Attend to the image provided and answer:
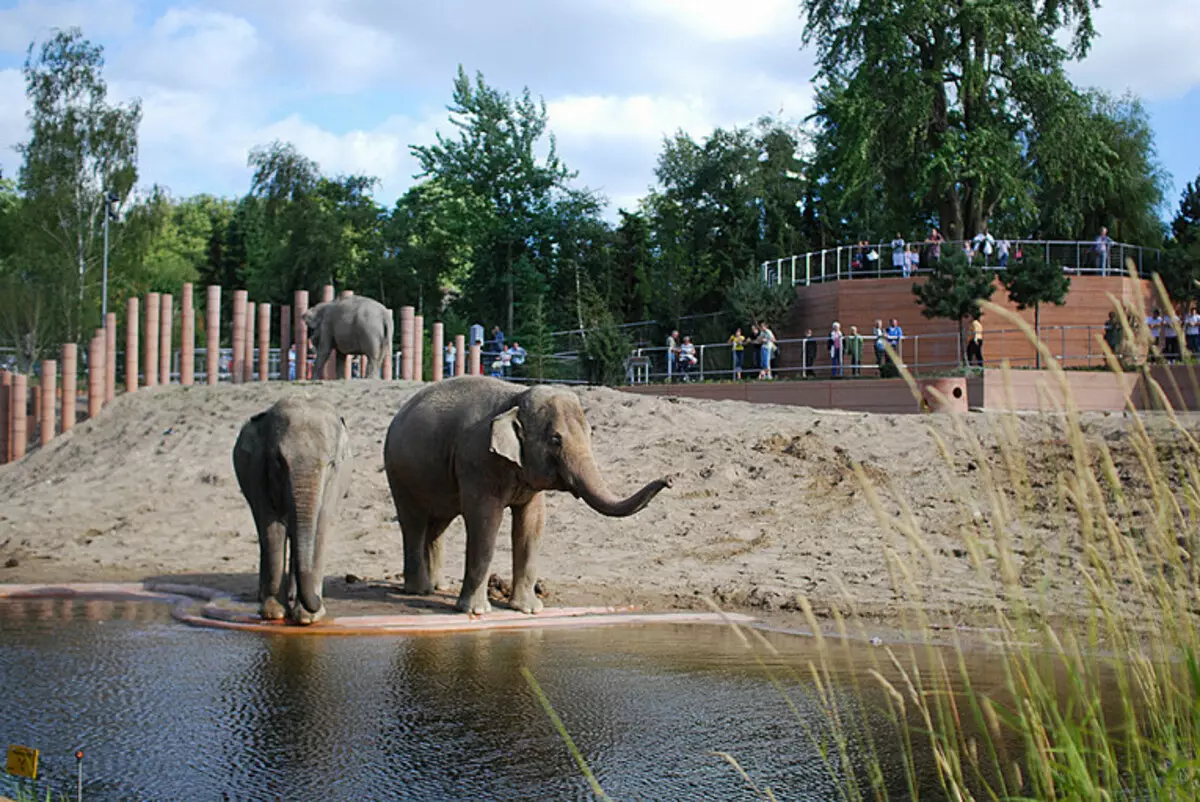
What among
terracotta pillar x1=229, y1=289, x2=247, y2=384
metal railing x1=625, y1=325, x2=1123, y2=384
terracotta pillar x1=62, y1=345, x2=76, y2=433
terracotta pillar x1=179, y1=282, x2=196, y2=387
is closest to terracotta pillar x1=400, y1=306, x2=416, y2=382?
terracotta pillar x1=229, y1=289, x2=247, y2=384

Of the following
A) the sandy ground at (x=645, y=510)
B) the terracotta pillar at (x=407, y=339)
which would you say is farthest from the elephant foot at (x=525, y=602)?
the terracotta pillar at (x=407, y=339)

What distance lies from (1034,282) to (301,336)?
1901cm

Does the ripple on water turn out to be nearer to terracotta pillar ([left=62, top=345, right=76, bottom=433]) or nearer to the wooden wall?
terracotta pillar ([left=62, top=345, right=76, bottom=433])

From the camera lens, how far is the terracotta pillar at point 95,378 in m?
26.6

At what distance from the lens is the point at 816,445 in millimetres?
20922

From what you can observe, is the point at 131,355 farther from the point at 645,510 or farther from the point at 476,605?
the point at 476,605

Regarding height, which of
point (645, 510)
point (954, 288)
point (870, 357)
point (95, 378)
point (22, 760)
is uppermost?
point (954, 288)

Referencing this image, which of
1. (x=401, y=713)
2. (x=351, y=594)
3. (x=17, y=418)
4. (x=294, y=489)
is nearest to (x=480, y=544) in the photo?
(x=294, y=489)

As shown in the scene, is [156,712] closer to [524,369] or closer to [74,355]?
[74,355]

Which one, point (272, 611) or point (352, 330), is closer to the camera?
point (272, 611)

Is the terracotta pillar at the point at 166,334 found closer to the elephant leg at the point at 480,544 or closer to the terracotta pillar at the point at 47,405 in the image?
the terracotta pillar at the point at 47,405

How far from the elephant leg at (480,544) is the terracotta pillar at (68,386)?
16298mm

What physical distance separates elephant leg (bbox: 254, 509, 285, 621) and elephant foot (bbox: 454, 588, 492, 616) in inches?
64.8

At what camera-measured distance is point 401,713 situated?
8695mm
